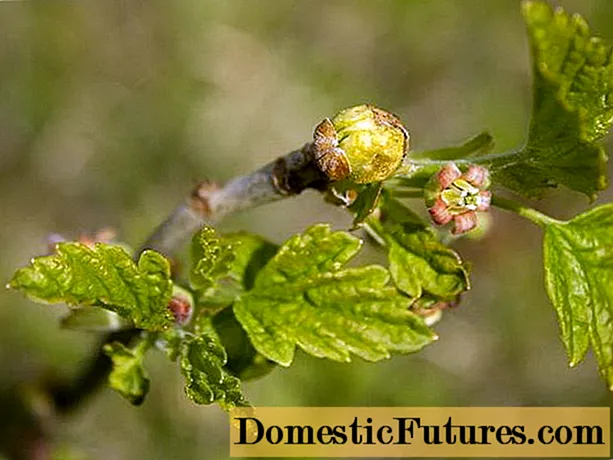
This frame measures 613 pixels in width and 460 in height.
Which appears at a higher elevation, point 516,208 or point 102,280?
point 516,208

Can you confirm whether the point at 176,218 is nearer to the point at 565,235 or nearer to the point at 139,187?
the point at 565,235

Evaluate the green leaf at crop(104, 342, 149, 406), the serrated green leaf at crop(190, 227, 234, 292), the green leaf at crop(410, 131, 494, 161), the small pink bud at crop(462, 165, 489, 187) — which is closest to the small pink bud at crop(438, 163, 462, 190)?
the small pink bud at crop(462, 165, 489, 187)

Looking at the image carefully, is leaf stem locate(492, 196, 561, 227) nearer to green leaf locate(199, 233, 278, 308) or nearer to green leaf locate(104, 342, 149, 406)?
green leaf locate(199, 233, 278, 308)

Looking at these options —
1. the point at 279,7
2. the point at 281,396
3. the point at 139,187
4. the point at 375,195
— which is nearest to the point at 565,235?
the point at 375,195

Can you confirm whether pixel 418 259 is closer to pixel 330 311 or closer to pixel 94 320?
pixel 330 311

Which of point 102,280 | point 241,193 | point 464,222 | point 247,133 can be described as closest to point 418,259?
point 464,222

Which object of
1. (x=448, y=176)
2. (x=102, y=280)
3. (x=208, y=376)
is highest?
(x=448, y=176)

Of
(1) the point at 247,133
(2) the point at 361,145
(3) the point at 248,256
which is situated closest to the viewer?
(2) the point at 361,145

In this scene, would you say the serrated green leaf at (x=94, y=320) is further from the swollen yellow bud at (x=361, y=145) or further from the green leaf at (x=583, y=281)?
the green leaf at (x=583, y=281)
